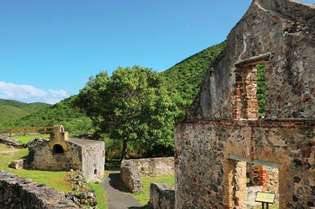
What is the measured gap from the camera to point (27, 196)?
7949mm

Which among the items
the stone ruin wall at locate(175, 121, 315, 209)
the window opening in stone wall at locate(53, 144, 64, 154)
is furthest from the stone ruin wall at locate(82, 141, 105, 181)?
the stone ruin wall at locate(175, 121, 315, 209)

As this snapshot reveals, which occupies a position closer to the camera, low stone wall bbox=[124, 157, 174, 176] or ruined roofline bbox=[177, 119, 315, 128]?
ruined roofline bbox=[177, 119, 315, 128]

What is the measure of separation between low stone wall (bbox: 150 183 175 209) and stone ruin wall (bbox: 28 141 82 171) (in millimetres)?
8481

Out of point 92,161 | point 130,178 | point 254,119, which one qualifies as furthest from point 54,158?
point 254,119

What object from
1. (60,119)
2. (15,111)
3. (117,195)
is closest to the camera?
(117,195)

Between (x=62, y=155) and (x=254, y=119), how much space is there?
19.1m

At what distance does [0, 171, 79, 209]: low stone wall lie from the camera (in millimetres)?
7271

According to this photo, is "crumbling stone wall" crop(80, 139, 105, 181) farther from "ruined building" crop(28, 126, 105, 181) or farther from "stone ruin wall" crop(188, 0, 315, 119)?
"stone ruin wall" crop(188, 0, 315, 119)

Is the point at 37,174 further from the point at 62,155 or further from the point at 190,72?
the point at 190,72

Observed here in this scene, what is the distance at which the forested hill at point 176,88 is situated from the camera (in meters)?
52.8

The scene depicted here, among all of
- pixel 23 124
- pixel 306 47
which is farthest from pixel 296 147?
pixel 23 124

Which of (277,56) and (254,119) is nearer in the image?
(277,56)

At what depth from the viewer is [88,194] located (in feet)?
65.6

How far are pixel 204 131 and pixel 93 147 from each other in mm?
17053
